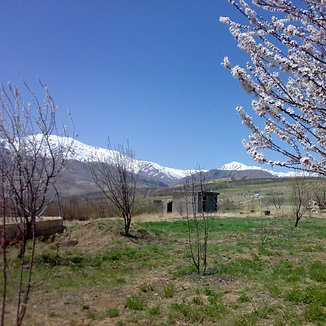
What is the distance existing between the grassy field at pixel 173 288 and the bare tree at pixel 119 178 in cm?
281

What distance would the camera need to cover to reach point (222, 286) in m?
6.32

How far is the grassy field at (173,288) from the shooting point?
12.8 ft

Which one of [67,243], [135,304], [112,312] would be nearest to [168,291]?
[135,304]

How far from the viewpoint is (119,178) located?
13.4 metres

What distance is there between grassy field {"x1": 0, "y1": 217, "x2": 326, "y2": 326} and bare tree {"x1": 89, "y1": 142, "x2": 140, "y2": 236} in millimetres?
2806

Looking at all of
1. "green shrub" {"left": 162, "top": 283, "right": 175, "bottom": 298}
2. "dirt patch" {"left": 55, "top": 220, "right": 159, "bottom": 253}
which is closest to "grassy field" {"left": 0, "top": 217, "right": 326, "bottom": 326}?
"green shrub" {"left": 162, "top": 283, "right": 175, "bottom": 298}

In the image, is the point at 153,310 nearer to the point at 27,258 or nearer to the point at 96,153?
the point at 27,258

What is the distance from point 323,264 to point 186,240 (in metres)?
6.00

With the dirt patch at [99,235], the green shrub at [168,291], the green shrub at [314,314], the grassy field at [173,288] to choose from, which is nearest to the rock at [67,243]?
the dirt patch at [99,235]

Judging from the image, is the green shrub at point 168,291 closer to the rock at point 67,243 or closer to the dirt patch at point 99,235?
the rock at point 67,243

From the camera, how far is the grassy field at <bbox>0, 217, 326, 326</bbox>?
3906 millimetres

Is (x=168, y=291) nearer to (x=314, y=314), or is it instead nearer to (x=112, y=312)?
(x=112, y=312)

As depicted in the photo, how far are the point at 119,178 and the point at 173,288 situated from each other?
7899mm

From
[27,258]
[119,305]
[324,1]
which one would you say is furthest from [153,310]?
[324,1]
